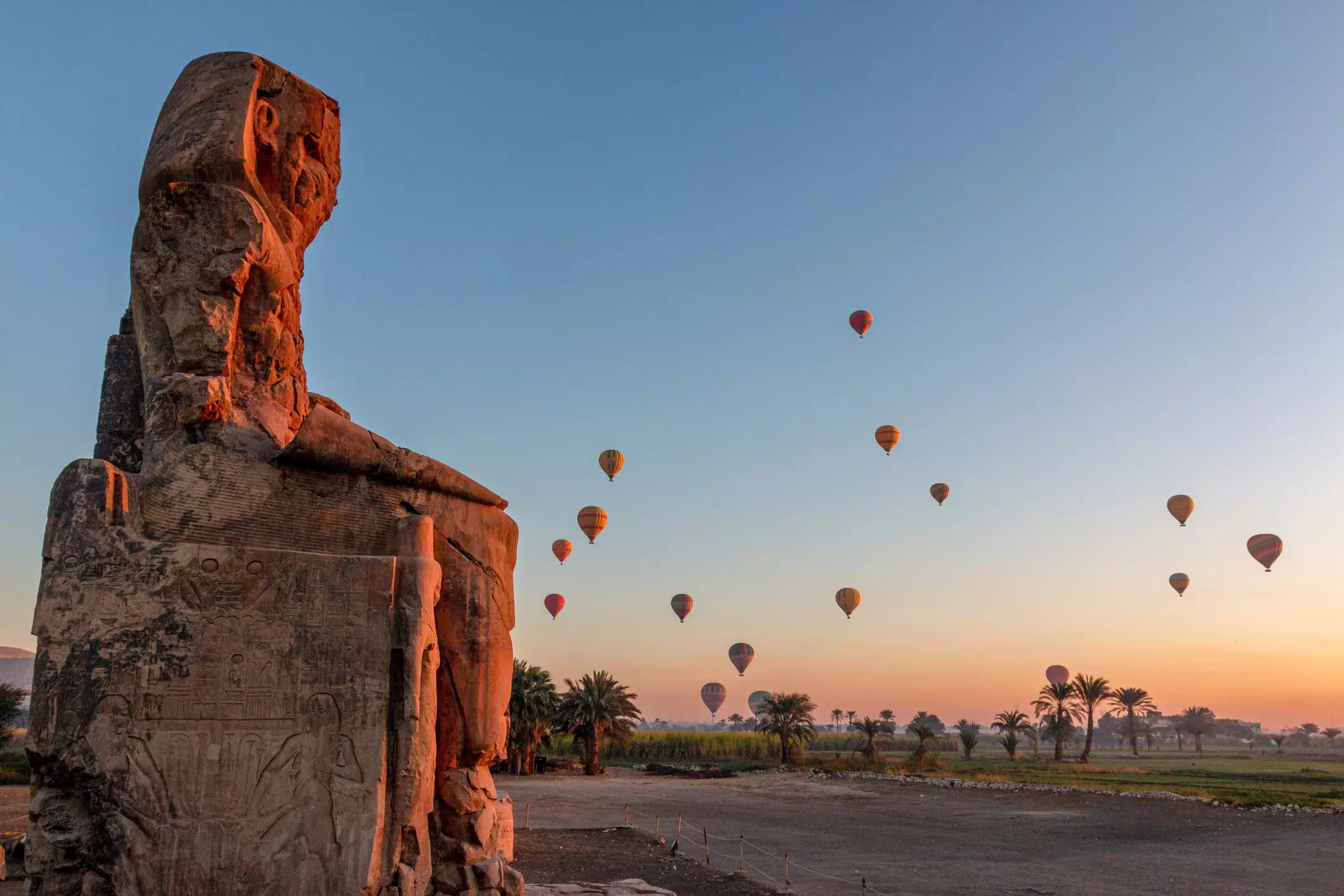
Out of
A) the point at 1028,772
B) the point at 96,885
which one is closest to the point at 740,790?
the point at 1028,772

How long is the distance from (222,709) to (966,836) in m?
16.5

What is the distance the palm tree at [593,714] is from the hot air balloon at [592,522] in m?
6.04

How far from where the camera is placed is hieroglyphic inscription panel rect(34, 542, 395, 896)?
208 inches

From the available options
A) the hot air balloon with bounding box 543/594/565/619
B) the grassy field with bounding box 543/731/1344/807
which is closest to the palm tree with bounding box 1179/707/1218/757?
the grassy field with bounding box 543/731/1344/807

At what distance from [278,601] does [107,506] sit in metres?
1.13

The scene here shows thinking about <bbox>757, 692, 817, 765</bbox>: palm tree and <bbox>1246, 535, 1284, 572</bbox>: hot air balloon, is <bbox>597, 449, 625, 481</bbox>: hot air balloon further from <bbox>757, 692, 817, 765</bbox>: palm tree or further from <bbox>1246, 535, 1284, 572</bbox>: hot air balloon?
→ <bbox>1246, 535, 1284, 572</bbox>: hot air balloon

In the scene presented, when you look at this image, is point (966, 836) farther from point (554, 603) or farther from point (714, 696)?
point (714, 696)

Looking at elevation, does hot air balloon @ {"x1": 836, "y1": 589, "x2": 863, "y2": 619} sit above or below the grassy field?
above

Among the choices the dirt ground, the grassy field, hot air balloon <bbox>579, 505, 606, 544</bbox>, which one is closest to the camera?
the dirt ground

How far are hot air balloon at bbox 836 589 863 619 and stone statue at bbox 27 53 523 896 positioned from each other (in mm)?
40957

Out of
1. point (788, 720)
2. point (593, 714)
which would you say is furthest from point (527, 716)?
point (788, 720)

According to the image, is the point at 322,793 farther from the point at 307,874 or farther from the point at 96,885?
the point at 96,885

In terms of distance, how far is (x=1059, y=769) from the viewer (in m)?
41.6

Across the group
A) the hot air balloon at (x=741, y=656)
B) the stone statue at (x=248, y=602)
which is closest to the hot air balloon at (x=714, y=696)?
the hot air balloon at (x=741, y=656)
